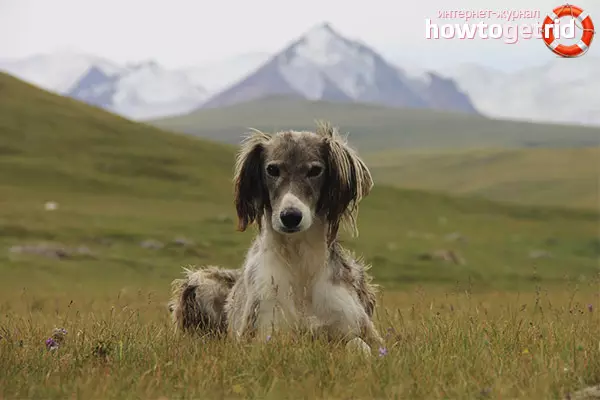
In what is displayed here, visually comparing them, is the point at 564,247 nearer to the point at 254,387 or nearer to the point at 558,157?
the point at 254,387

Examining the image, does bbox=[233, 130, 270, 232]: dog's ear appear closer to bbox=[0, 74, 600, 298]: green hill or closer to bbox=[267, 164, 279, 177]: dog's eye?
bbox=[267, 164, 279, 177]: dog's eye

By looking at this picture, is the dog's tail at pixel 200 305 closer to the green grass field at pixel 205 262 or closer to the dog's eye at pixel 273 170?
the green grass field at pixel 205 262

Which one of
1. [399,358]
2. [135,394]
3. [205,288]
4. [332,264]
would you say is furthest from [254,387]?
[205,288]

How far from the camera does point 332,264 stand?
993 centimetres

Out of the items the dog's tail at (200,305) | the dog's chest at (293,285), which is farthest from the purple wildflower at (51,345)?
the dog's tail at (200,305)

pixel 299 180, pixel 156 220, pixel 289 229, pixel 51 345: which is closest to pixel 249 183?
pixel 299 180

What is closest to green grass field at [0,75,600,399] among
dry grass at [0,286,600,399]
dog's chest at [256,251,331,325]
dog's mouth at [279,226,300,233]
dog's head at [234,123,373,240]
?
dry grass at [0,286,600,399]

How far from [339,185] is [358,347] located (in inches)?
78.3

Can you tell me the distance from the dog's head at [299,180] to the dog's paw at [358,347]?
1316 millimetres

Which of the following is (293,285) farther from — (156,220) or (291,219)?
(156,220)

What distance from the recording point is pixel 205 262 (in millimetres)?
43000

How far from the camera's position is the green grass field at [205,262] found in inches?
286

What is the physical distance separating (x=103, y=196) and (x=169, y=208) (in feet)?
24.8

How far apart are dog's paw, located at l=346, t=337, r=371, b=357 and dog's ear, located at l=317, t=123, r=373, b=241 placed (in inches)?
Result: 50.6
